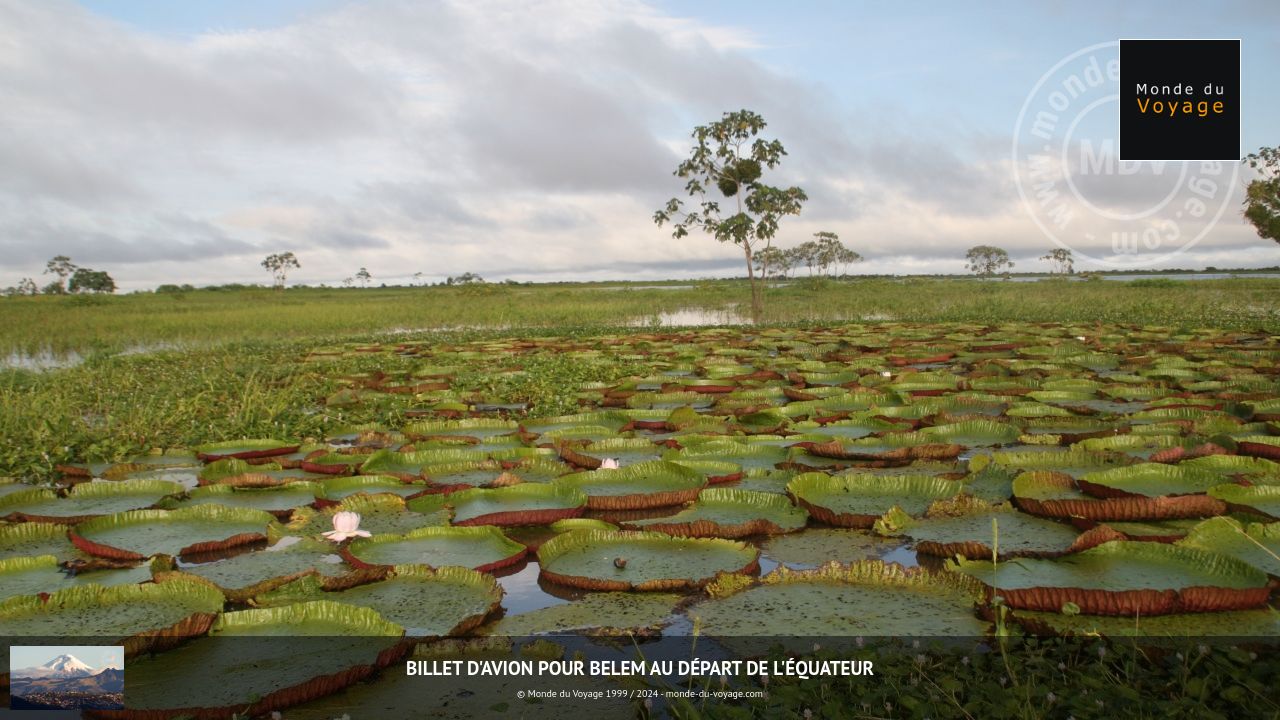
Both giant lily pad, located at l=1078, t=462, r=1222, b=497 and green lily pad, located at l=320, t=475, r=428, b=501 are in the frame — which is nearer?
giant lily pad, located at l=1078, t=462, r=1222, b=497

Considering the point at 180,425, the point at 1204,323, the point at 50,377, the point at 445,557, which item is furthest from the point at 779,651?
the point at 1204,323

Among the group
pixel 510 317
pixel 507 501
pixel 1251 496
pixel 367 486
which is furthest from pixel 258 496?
pixel 510 317

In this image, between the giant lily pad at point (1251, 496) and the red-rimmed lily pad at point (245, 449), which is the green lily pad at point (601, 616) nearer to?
the giant lily pad at point (1251, 496)

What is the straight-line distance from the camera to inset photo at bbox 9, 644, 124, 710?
2.09 m

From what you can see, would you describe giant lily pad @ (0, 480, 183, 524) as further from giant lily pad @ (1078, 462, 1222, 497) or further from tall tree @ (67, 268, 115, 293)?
tall tree @ (67, 268, 115, 293)

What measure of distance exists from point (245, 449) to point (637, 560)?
354cm

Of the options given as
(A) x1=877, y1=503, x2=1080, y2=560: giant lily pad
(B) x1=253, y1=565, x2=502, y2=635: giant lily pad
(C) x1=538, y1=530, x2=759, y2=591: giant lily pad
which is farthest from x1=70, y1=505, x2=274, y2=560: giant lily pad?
(A) x1=877, y1=503, x2=1080, y2=560: giant lily pad

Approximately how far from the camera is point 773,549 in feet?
10.7

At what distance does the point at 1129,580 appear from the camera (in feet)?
8.59

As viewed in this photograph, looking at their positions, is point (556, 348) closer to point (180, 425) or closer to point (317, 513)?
point (180, 425)

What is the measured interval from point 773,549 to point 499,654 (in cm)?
137

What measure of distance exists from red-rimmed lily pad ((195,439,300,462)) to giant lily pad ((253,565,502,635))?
258 centimetres

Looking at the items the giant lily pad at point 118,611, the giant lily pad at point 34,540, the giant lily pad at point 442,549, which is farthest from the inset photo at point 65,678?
the giant lily pad at point 34,540

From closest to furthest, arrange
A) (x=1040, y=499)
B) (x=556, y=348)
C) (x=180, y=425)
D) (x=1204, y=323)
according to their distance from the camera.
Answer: (x=1040, y=499)
(x=180, y=425)
(x=556, y=348)
(x=1204, y=323)
